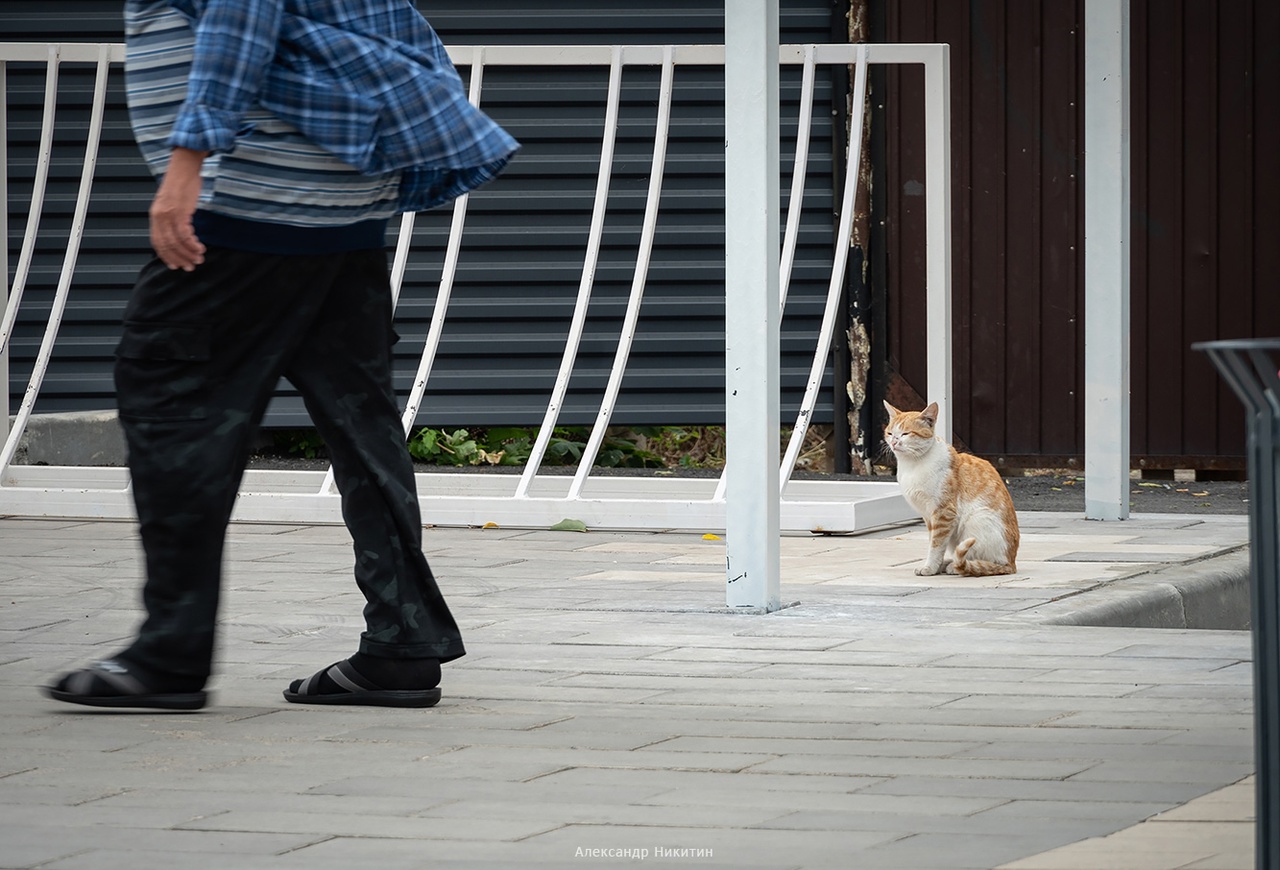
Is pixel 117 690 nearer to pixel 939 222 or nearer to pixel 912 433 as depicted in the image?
pixel 912 433

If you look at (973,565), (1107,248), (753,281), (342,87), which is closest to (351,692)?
(342,87)

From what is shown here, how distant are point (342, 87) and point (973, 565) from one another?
277cm

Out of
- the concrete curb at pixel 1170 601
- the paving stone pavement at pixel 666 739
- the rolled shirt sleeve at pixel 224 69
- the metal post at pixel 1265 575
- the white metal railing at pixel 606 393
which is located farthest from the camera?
the white metal railing at pixel 606 393

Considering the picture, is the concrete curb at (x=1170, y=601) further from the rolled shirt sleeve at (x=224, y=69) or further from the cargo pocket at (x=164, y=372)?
the rolled shirt sleeve at (x=224, y=69)

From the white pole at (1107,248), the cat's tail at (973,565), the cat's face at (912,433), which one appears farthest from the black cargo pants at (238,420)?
the white pole at (1107,248)

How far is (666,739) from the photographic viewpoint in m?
3.43

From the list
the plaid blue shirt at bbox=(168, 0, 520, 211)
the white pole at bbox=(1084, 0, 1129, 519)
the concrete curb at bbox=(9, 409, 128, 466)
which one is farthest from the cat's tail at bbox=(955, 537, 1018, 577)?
the concrete curb at bbox=(9, 409, 128, 466)

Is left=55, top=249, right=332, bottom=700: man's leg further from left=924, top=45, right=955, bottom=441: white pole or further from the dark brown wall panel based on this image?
the dark brown wall panel

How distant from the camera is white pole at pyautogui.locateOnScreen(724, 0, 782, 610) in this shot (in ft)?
16.5

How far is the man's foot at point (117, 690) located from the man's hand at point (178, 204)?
2.50 feet

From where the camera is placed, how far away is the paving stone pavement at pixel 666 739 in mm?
→ 2729

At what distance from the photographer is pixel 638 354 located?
29.8ft

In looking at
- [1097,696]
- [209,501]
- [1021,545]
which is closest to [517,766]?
[209,501]

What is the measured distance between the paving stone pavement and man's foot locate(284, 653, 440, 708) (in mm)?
58
